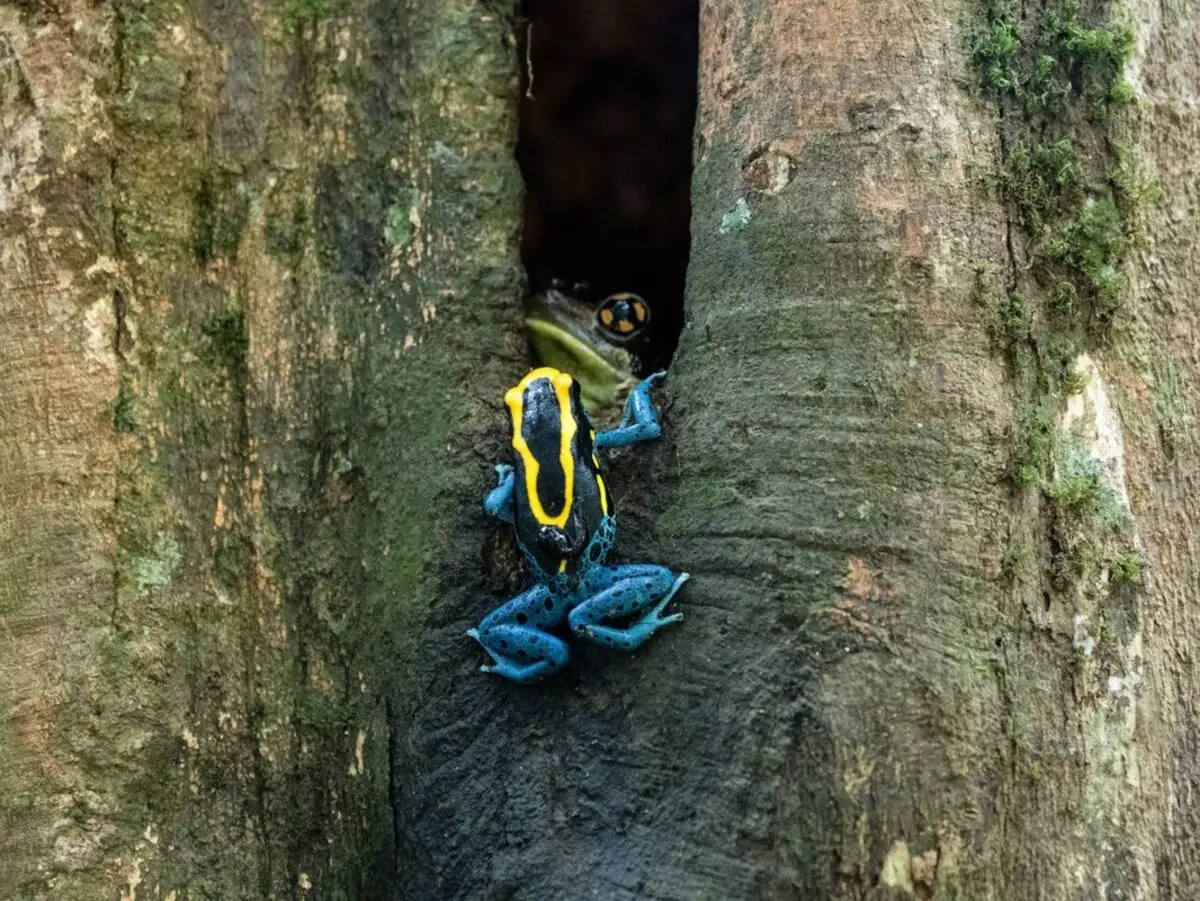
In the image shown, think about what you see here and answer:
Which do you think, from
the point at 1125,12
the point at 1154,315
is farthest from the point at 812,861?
the point at 1125,12

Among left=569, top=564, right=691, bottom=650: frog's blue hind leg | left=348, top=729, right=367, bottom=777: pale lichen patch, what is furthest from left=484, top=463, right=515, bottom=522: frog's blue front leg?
left=348, top=729, right=367, bottom=777: pale lichen patch

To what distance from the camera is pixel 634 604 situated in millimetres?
2723

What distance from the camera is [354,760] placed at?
116 inches

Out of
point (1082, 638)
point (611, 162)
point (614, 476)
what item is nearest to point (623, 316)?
point (611, 162)

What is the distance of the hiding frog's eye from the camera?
14.2 ft

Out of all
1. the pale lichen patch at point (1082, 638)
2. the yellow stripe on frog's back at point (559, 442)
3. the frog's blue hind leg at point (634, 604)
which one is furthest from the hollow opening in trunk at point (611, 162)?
the pale lichen patch at point (1082, 638)

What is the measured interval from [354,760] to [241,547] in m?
0.59

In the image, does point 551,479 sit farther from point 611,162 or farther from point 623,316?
point 611,162

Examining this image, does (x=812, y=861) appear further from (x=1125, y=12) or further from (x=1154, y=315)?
(x=1125, y=12)

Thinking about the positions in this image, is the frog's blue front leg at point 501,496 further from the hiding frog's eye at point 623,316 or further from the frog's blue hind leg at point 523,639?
the hiding frog's eye at point 623,316

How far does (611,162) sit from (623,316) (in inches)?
23.0

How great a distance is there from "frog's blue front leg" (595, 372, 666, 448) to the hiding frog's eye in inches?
50.1

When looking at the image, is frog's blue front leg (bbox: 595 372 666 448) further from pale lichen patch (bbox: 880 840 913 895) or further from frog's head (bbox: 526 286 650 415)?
pale lichen patch (bbox: 880 840 913 895)

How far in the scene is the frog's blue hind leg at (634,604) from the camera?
268cm
